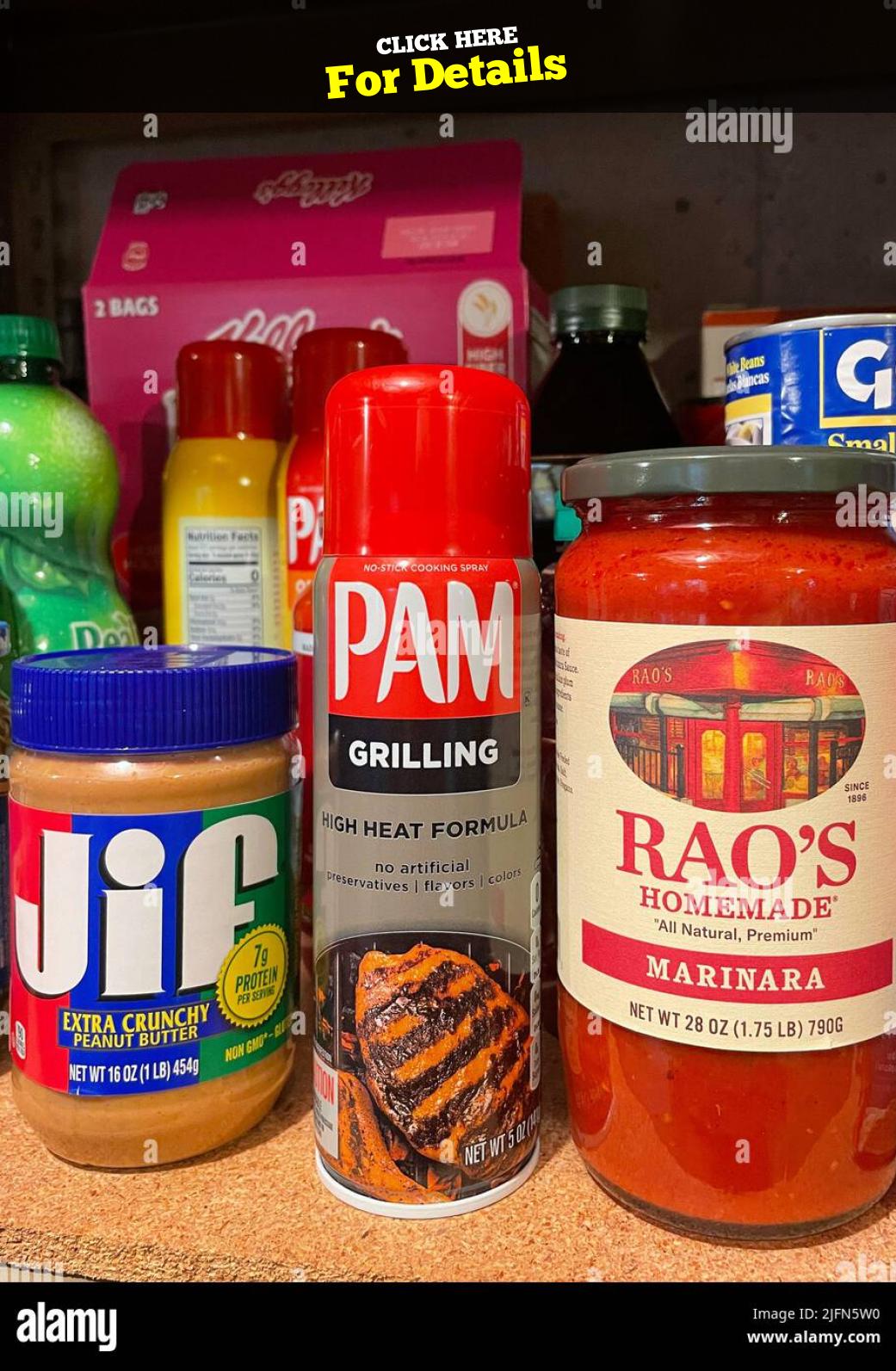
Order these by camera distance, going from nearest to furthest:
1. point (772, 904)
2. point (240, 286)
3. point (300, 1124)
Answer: point (772, 904)
point (300, 1124)
point (240, 286)

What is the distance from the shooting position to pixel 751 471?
46cm

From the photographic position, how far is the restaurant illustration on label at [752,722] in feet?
1.50

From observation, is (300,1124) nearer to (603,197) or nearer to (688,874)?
(688,874)

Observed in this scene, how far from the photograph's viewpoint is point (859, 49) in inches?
35.3

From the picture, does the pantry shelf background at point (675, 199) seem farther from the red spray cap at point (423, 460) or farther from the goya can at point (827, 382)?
the red spray cap at point (423, 460)

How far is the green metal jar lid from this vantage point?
1.50ft

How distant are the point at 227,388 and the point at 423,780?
423mm

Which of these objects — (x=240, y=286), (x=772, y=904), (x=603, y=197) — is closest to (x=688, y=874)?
(x=772, y=904)

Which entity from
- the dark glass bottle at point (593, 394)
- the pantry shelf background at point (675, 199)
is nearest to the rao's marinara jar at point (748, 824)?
the dark glass bottle at point (593, 394)

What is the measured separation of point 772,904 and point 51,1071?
0.36m

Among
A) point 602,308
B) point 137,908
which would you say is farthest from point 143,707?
point 602,308

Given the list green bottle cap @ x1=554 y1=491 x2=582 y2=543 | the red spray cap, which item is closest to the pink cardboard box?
green bottle cap @ x1=554 y1=491 x2=582 y2=543

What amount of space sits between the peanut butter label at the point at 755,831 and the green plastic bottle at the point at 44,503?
16.7 inches
